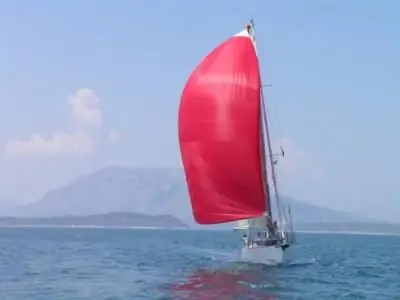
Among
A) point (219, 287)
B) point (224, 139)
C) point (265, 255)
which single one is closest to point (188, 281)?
point (219, 287)

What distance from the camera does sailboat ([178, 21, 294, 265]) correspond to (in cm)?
4197

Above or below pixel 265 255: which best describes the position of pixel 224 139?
above

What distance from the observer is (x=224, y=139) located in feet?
137

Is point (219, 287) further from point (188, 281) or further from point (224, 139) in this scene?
point (224, 139)

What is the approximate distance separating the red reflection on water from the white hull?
85.5 inches

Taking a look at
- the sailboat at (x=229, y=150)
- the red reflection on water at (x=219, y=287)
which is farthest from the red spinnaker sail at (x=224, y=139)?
the red reflection on water at (x=219, y=287)

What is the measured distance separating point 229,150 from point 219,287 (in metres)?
9.79

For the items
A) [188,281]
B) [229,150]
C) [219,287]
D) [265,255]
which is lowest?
[219,287]

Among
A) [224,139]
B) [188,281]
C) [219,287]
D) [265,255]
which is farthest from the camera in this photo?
[224,139]

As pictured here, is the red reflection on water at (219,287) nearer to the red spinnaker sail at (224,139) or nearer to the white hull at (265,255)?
the white hull at (265,255)

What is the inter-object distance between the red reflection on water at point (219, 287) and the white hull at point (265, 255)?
7.12 feet

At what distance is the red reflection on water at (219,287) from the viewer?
31.1 m

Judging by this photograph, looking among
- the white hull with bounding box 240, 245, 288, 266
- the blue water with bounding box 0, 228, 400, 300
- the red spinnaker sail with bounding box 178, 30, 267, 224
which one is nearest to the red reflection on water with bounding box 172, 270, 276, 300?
the blue water with bounding box 0, 228, 400, 300

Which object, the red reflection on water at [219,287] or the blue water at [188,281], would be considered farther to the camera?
the blue water at [188,281]
